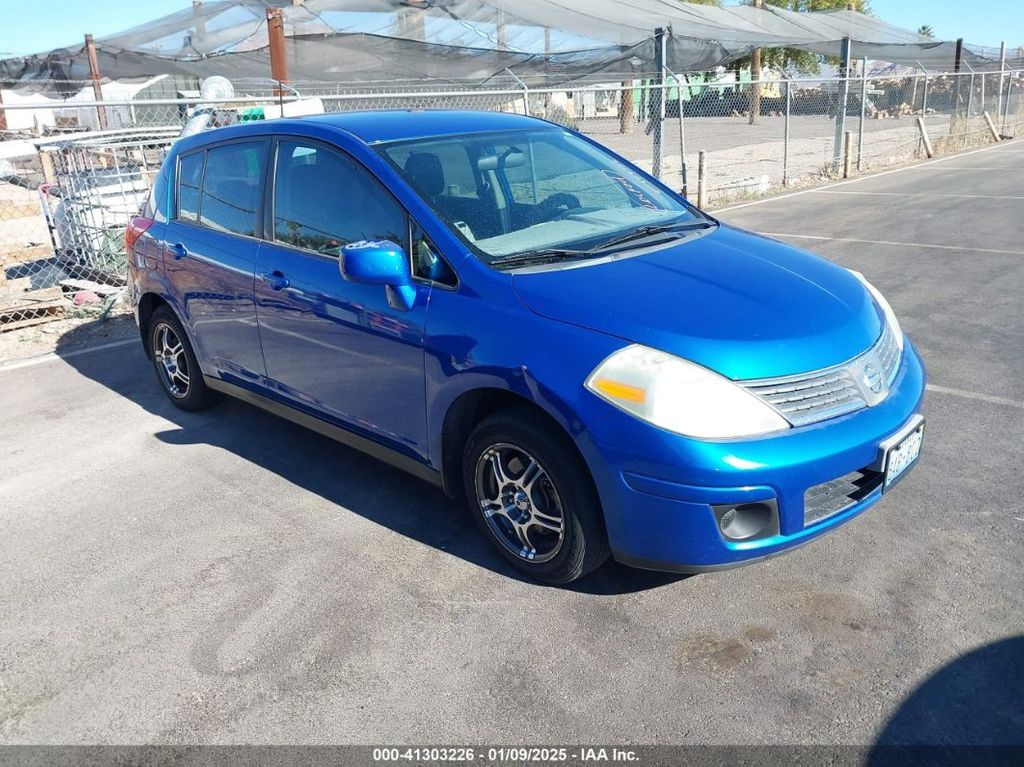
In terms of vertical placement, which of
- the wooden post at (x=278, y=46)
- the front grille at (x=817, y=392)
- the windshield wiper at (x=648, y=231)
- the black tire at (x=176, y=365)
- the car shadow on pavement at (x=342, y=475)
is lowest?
the car shadow on pavement at (x=342, y=475)

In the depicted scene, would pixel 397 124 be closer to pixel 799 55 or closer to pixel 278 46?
pixel 278 46

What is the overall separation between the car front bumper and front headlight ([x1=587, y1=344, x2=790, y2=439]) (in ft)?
0.13

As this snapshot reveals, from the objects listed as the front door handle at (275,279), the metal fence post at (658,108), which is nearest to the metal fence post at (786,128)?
the metal fence post at (658,108)

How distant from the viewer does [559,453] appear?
3.01 meters

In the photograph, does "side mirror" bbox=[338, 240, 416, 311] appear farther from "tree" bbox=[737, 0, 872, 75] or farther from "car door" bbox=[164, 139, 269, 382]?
"tree" bbox=[737, 0, 872, 75]

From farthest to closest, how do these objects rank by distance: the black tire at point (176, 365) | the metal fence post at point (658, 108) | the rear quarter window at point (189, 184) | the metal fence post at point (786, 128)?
1. the metal fence post at point (786, 128)
2. the metal fence post at point (658, 108)
3. the black tire at point (176, 365)
4. the rear quarter window at point (189, 184)

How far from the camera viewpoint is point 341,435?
405 cm

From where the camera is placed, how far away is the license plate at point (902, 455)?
3.06m

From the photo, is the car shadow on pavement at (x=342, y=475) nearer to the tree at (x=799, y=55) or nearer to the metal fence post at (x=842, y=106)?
the metal fence post at (x=842, y=106)

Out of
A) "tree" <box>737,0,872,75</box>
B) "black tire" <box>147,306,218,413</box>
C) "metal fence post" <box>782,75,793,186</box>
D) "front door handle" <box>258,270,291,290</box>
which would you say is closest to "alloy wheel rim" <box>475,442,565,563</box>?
"front door handle" <box>258,270,291,290</box>

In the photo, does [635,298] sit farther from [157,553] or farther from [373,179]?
[157,553]

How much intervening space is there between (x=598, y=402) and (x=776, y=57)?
44.7 m

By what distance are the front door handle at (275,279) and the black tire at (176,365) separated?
3.80ft

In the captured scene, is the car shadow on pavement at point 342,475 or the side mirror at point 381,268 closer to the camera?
the side mirror at point 381,268
